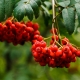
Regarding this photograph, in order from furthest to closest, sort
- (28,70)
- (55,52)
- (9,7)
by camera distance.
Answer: (28,70)
(9,7)
(55,52)

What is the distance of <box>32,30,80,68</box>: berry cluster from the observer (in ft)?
7.09

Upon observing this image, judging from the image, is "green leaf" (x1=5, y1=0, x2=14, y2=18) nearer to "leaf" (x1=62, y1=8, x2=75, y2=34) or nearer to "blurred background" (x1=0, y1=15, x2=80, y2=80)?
"leaf" (x1=62, y1=8, x2=75, y2=34)

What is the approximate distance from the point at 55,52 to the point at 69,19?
0.35 meters

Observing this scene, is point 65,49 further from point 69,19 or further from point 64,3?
point 64,3

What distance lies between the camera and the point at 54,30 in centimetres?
235

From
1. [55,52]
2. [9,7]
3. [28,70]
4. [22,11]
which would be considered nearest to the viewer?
[55,52]

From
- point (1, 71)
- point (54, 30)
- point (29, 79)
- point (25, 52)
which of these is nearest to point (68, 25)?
point (54, 30)

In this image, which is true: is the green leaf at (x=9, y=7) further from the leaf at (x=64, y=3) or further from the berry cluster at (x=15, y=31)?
the leaf at (x=64, y=3)

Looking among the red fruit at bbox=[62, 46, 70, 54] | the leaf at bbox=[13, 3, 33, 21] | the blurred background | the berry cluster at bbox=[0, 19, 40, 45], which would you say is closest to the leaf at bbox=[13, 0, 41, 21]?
the leaf at bbox=[13, 3, 33, 21]

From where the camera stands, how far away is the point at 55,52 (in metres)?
2.16

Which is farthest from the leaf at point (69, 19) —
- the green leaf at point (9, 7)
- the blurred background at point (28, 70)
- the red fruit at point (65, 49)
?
the blurred background at point (28, 70)

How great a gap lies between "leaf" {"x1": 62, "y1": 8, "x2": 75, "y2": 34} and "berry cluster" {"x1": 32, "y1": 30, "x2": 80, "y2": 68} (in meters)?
0.13

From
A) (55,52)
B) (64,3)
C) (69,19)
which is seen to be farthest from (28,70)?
(55,52)

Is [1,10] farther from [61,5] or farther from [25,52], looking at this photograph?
[25,52]
